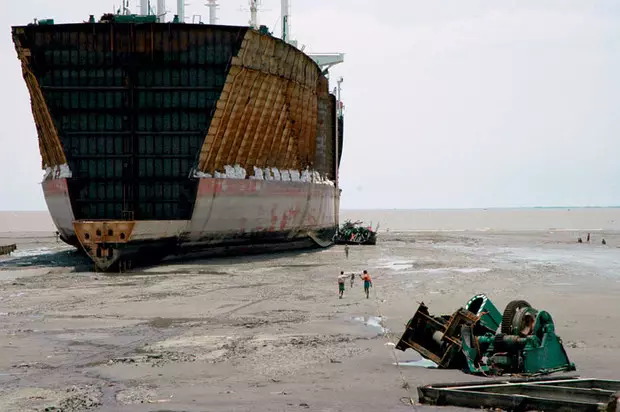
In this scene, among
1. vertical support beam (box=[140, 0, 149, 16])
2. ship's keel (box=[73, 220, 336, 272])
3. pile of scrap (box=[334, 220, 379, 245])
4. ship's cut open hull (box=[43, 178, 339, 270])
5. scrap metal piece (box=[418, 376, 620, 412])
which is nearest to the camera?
scrap metal piece (box=[418, 376, 620, 412])

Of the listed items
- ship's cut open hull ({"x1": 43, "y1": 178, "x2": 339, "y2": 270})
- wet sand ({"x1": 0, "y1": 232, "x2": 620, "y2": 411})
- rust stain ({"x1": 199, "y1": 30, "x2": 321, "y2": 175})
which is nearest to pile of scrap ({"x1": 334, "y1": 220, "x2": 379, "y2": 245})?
ship's cut open hull ({"x1": 43, "y1": 178, "x2": 339, "y2": 270})

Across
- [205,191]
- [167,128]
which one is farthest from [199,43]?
[205,191]

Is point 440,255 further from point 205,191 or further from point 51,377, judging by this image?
point 51,377

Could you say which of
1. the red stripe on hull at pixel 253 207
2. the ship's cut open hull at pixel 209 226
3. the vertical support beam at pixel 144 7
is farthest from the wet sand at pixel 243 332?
the vertical support beam at pixel 144 7

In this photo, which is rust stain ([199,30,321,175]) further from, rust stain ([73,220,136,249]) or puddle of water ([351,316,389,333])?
puddle of water ([351,316,389,333])

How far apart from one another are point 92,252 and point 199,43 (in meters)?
16.3

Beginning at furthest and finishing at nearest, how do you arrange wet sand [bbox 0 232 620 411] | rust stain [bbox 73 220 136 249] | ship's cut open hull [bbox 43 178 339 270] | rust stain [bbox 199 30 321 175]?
rust stain [bbox 199 30 321 175] < ship's cut open hull [bbox 43 178 339 270] < rust stain [bbox 73 220 136 249] < wet sand [bbox 0 232 620 411]

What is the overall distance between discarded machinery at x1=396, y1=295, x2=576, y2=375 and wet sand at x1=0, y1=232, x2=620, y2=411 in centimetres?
69

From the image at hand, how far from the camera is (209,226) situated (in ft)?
179

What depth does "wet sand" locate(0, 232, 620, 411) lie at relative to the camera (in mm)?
15930

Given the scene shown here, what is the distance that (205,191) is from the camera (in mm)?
52375

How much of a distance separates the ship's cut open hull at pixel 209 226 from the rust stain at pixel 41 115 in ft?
6.84

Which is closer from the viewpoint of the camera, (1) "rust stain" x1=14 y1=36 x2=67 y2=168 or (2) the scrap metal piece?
(2) the scrap metal piece

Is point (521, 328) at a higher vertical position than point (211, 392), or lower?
higher
